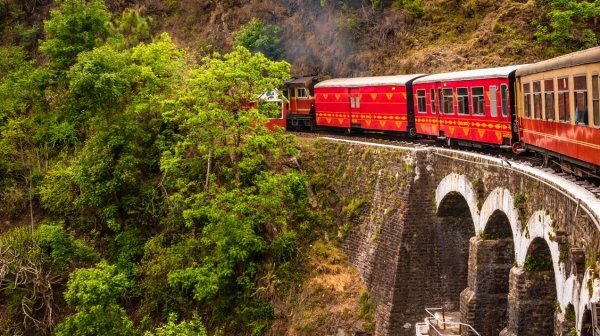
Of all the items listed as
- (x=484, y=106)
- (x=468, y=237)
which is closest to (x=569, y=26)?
(x=484, y=106)

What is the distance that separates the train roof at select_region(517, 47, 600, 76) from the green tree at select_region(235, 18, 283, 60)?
87.2ft

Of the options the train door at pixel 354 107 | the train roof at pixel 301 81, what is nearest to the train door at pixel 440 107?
the train door at pixel 354 107

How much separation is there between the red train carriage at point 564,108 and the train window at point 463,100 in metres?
3.38

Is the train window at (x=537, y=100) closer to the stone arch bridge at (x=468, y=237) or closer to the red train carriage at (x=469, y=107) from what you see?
the stone arch bridge at (x=468, y=237)

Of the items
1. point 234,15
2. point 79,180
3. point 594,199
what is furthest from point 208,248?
point 234,15

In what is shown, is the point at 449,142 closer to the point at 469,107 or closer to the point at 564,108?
the point at 469,107

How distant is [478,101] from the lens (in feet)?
89.4

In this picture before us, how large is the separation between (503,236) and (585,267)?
772 cm

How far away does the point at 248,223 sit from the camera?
1137 inches

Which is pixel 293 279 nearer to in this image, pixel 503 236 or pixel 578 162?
pixel 503 236

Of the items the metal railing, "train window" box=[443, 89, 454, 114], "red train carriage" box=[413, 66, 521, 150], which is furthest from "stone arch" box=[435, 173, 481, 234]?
"train window" box=[443, 89, 454, 114]

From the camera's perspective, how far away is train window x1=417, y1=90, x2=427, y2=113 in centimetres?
3156

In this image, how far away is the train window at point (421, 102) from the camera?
31564mm

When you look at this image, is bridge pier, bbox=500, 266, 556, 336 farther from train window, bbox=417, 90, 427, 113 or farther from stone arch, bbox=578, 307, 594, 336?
train window, bbox=417, 90, 427, 113
